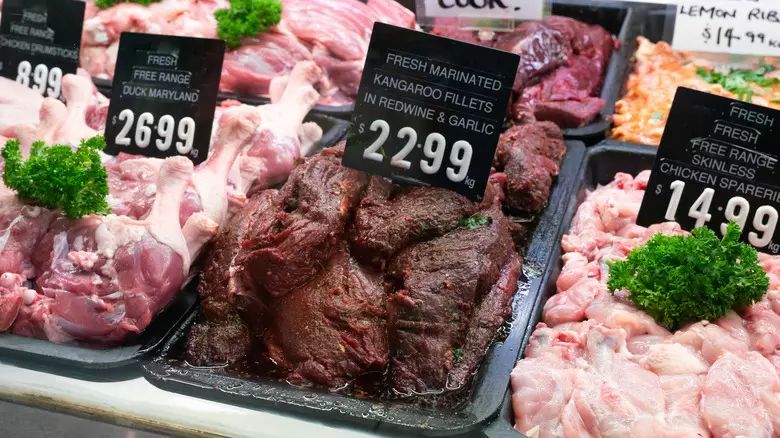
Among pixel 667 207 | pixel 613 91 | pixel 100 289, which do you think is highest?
pixel 613 91

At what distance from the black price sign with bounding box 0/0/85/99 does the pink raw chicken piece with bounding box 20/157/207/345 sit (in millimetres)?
1187

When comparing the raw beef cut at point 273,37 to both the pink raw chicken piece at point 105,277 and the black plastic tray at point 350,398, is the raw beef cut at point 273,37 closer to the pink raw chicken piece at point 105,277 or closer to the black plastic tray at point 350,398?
the pink raw chicken piece at point 105,277

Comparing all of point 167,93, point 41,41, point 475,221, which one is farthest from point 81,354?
point 41,41

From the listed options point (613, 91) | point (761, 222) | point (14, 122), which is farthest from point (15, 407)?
point (613, 91)

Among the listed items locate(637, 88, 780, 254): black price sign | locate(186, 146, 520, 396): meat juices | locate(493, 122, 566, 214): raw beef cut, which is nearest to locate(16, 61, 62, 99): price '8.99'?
locate(186, 146, 520, 396): meat juices

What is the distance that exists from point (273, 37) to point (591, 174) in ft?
5.70

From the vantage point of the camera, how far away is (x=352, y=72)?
3.77m

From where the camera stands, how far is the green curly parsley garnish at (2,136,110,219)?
7.67 ft

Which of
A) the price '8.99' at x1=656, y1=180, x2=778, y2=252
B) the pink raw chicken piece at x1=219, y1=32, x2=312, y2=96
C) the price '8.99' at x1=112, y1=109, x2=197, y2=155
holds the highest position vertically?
the pink raw chicken piece at x1=219, y1=32, x2=312, y2=96

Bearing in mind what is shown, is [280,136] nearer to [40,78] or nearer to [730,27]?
[40,78]

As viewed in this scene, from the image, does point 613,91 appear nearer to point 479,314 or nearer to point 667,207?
point 667,207

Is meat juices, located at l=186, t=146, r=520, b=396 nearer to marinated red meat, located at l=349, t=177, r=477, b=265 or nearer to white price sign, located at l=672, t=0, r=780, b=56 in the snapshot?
marinated red meat, located at l=349, t=177, r=477, b=265

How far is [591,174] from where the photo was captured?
327 cm

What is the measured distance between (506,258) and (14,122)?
217cm
